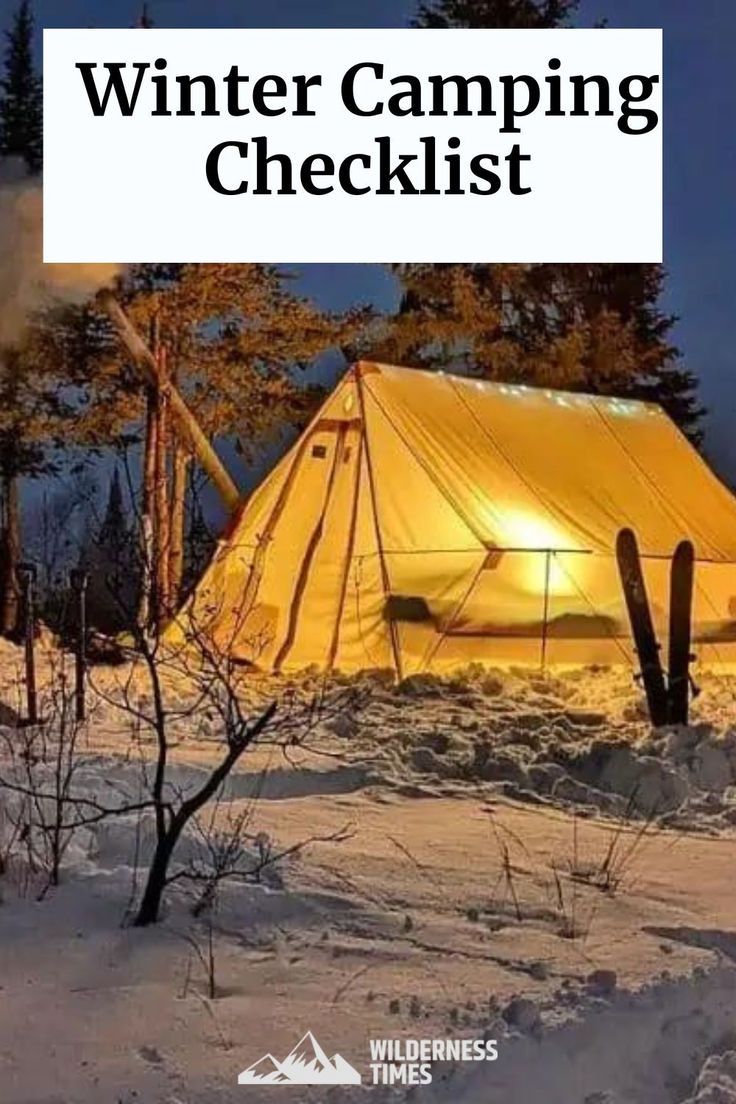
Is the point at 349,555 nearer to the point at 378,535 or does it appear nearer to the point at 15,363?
the point at 378,535

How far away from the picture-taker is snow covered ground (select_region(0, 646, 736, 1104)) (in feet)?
8.31

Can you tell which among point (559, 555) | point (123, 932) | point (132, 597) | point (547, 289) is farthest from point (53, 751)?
point (547, 289)

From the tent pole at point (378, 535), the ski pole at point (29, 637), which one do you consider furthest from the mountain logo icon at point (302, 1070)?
the tent pole at point (378, 535)

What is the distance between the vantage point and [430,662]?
10375 millimetres

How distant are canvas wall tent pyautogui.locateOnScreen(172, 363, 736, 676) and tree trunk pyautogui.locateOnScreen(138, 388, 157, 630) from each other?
4.67 ft

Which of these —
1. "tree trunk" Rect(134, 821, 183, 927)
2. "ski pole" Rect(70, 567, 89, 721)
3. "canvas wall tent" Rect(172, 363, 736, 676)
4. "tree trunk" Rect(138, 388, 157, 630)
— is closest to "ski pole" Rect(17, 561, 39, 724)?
"ski pole" Rect(70, 567, 89, 721)

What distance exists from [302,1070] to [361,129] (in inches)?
122

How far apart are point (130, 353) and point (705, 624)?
7.32 metres

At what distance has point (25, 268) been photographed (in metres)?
11.2

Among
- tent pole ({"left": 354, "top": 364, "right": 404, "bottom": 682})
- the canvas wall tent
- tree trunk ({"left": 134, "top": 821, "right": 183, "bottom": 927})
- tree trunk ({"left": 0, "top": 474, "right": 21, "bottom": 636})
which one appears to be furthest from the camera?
tree trunk ({"left": 0, "top": 474, "right": 21, "bottom": 636})

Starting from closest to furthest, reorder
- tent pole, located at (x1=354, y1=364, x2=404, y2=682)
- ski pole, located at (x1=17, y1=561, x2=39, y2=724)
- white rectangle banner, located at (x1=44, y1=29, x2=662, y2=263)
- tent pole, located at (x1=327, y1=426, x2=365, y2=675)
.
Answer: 1. white rectangle banner, located at (x1=44, y1=29, x2=662, y2=263)
2. ski pole, located at (x1=17, y1=561, x2=39, y2=724)
3. tent pole, located at (x1=354, y1=364, x2=404, y2=682)
4. tent pole, located at (x1=327, y1=426, x2=365, y2=675)

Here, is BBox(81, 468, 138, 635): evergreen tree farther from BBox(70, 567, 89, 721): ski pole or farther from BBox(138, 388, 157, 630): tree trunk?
BBox(70, 567, 89, 721): ski pole

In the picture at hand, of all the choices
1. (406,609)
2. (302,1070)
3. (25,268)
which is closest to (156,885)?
(302,1070)

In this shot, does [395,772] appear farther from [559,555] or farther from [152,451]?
[152,451]
